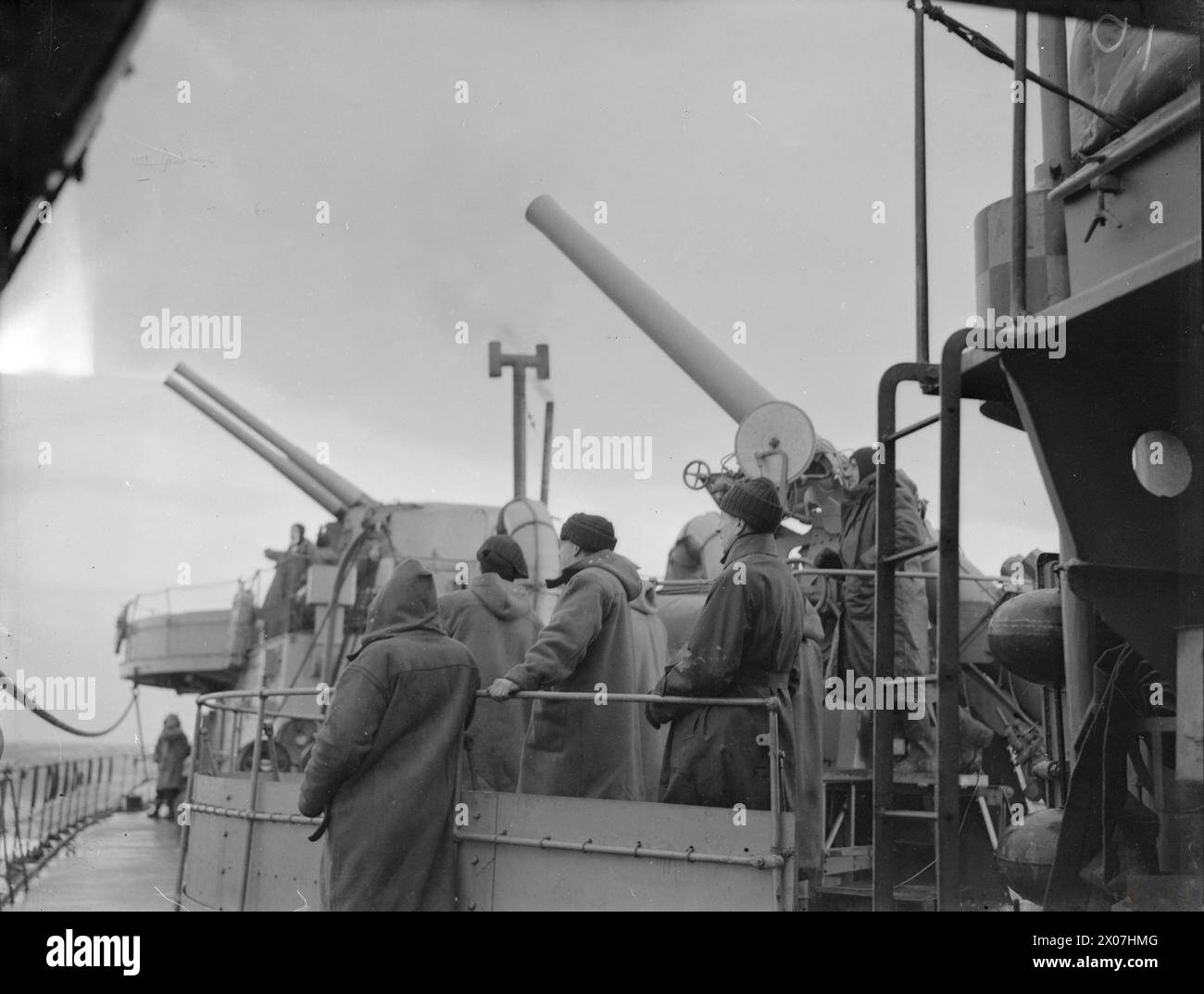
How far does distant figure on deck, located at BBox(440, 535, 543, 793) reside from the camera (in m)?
6.10

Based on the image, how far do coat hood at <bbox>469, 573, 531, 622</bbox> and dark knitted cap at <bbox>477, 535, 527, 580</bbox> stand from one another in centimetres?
5

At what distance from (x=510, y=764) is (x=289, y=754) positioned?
28.6 ft

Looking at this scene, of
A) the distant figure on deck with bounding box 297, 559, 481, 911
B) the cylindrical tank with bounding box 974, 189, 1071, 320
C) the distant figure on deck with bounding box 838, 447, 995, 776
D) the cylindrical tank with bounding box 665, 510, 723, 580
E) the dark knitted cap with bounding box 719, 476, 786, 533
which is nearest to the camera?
the cylindrical tank with bounding box 974, 189, 1071, 320

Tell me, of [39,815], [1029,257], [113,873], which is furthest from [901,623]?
[39,815]

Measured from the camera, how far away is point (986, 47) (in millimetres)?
3895

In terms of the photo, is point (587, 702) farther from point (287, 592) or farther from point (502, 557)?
point (287, 592)

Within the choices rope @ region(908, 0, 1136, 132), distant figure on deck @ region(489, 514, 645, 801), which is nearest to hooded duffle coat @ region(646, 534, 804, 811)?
distant figure on deck @ region(489, 514, 645, 801)

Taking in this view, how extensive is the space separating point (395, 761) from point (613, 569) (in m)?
1.22

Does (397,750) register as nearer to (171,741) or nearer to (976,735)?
(976,735)

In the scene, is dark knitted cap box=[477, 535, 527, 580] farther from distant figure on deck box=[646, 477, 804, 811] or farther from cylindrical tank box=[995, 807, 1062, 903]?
cylindrical tank box=[995, 807, 1062, 903]

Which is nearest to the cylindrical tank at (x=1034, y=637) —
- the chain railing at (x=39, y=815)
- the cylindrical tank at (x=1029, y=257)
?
the cylindrical tank at (x=1029, y=257)
